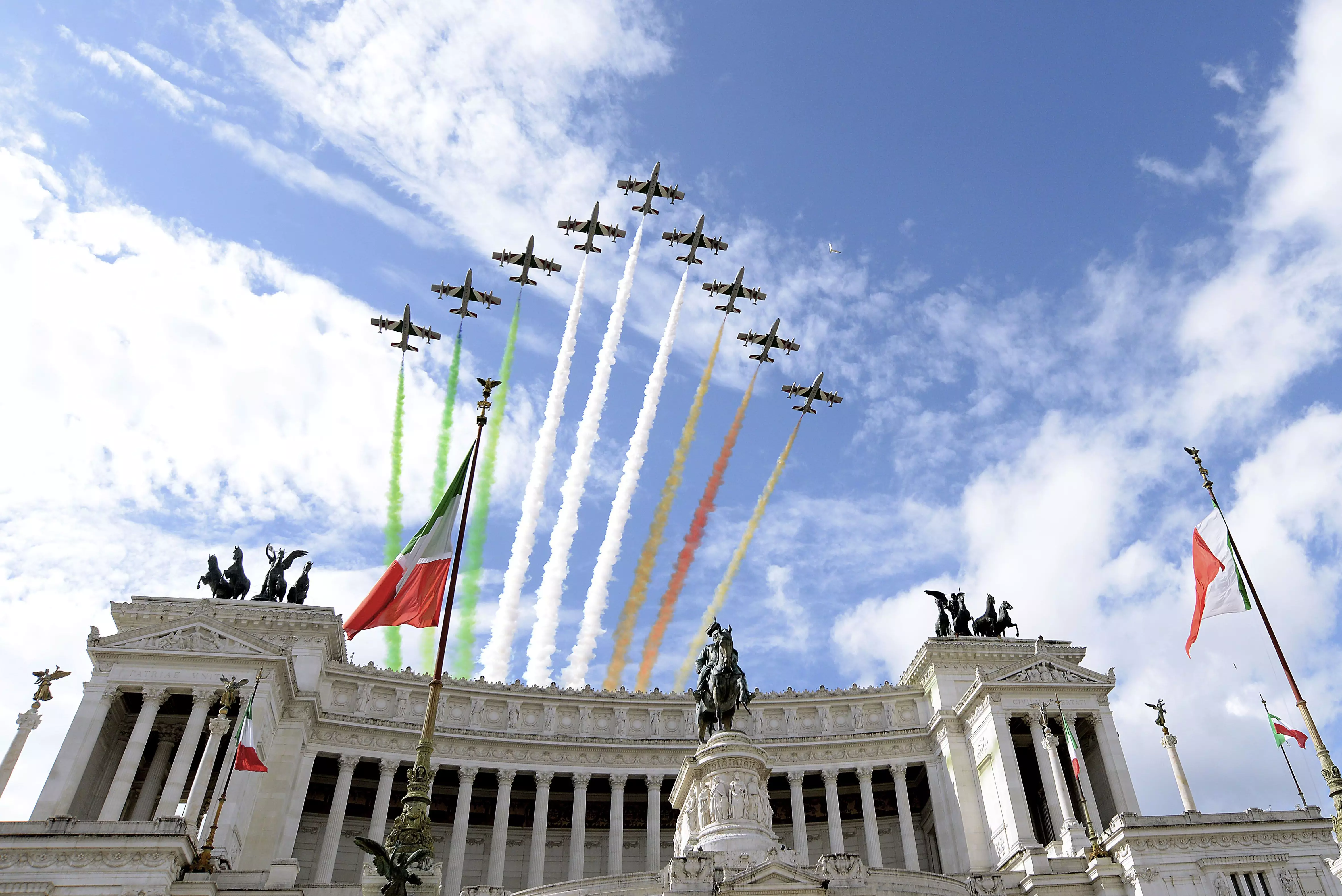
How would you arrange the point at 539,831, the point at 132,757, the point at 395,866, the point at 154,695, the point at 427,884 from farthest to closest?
1. the point at 539,831
2. the point at 154,695
3. the point at 132,757
4. the point at 427,884
5. the point at 395,866

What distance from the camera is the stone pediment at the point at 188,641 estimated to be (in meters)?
53.5

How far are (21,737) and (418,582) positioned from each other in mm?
23980

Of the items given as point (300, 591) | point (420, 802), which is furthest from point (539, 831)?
point (420, 802)

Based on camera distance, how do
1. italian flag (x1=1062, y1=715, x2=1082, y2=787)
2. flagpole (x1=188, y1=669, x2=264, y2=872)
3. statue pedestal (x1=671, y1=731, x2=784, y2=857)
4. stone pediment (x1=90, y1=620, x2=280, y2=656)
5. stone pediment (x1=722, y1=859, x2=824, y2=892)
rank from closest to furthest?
stone pediment (x1=722, y1=859, x2=824, y2=892)
statue pedestal (x1=671, y1=731, x2=784, y2=857)
flagpole (x1=188, y1=669, x2=264, y2=872)
italian flag (x1=1062, y1=715, x2=1082, y2=787)
stone pediment (x1=90, y1=620, x2=280, y2=656)

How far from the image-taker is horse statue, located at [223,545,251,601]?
62719mm

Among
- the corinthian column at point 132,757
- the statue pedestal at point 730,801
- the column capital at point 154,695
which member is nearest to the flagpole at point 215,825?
the corinthian column at point 132,757

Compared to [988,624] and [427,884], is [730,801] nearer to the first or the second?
[427,884]

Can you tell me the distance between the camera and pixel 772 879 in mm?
30750

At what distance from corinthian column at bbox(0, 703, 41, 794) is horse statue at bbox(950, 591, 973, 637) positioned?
5381cm

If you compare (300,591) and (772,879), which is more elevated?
(300,591)

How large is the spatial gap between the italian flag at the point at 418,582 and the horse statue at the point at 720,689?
47.6 feet

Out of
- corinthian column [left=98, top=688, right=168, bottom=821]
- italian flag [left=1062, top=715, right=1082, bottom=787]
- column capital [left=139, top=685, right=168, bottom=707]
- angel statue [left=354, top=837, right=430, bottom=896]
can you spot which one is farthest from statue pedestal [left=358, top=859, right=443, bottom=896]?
column capital [left=139, top=685, right=168, bottom=707]

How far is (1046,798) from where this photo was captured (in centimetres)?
5703

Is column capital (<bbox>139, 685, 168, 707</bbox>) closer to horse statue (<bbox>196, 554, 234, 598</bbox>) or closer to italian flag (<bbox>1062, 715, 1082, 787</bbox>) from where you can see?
horse statue (<bbox>196, 554, 234, 598</bbox>)
